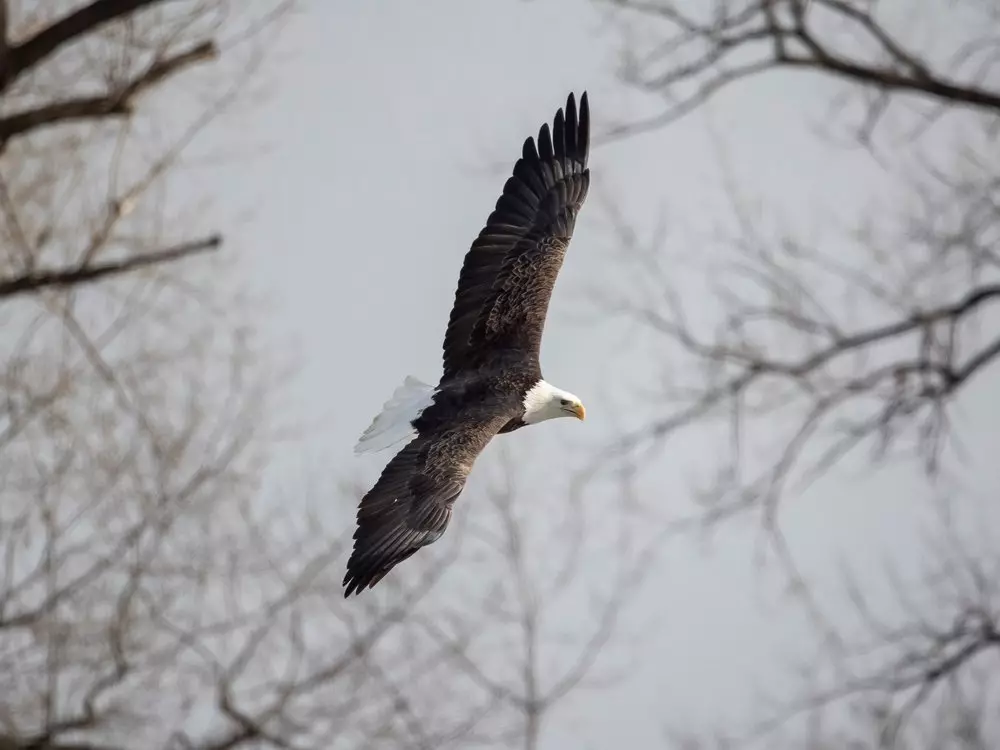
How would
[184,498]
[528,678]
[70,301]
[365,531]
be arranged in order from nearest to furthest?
[365,531] → [70,301] → [184,498] → [528,678]

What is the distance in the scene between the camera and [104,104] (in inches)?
404

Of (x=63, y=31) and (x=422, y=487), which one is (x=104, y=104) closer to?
(x=63, y=31)

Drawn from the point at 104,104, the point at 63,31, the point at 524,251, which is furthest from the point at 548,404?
the point at 104,104

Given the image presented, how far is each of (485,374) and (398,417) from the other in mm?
412

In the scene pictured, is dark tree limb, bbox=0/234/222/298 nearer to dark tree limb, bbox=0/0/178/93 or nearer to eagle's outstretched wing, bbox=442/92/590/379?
dark tree limb, bbox=0/0/178/93

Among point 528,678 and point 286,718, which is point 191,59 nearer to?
point 286,718

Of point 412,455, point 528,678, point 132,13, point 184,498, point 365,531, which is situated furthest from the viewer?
point 528,678

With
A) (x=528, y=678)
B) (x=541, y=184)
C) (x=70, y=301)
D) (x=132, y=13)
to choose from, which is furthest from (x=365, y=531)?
(x=528, y=678)

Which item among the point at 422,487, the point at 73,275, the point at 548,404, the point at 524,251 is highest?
the point at 73,275

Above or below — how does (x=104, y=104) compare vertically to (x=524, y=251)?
above

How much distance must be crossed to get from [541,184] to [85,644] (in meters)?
7.35

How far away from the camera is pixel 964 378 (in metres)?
12.4

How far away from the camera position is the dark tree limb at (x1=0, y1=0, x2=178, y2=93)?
9.46 m

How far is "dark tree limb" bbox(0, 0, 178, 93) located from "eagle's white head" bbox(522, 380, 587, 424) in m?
5.50
